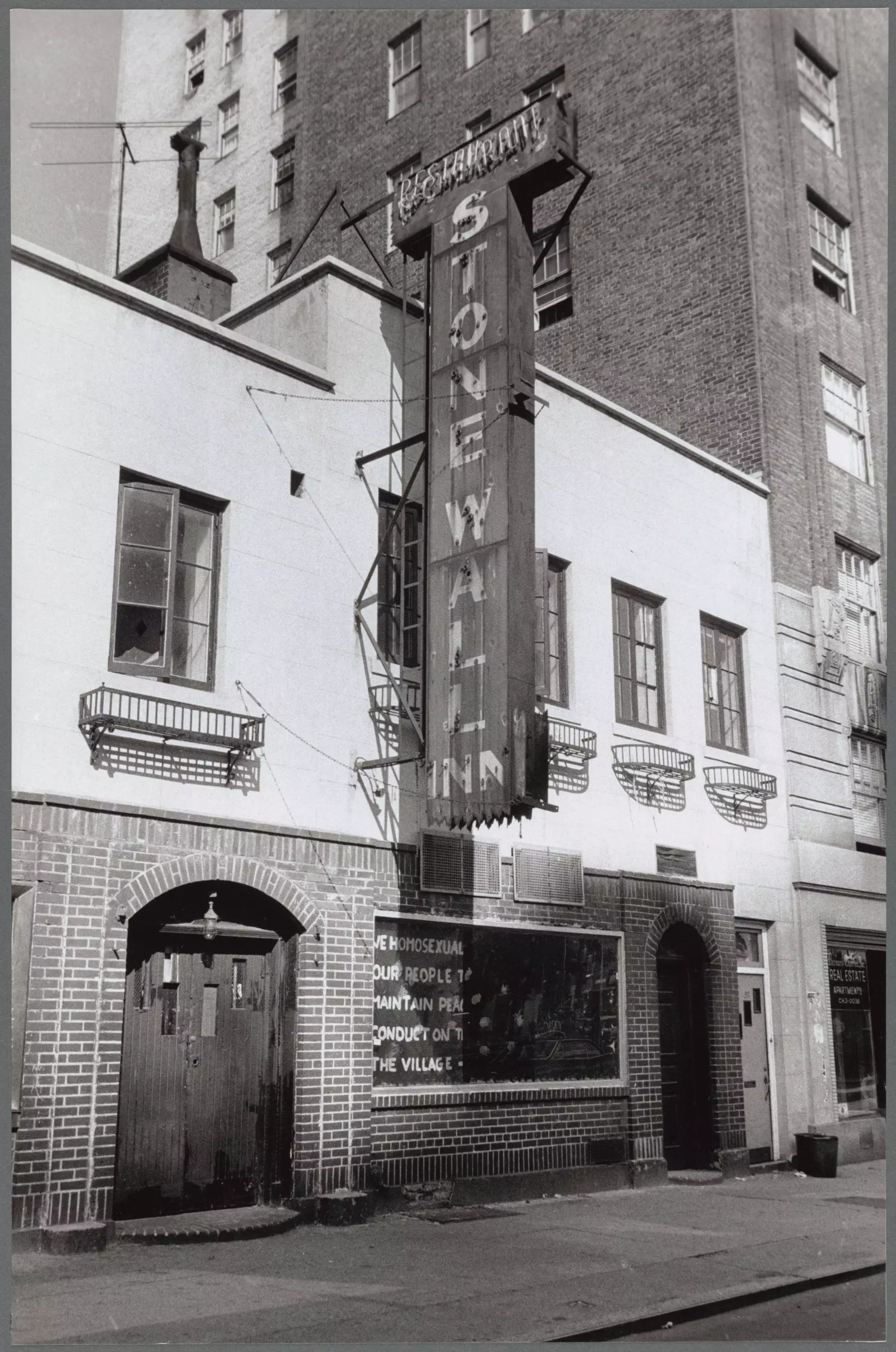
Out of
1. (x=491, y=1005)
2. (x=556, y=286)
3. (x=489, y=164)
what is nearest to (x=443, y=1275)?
(x=491, y=1005)

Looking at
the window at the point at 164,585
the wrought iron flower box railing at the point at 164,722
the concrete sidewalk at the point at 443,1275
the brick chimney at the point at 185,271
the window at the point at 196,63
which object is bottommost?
the concrete sidewalk at the point at 443,1275

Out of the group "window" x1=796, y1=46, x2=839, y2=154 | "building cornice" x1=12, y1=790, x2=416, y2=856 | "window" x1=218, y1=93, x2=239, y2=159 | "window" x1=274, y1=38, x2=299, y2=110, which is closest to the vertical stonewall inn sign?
"building cornice" x1=12, y1=790, x2=416, y2=856

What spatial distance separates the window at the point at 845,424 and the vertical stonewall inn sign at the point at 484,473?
820 centimetres

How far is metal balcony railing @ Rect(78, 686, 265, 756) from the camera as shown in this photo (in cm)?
969

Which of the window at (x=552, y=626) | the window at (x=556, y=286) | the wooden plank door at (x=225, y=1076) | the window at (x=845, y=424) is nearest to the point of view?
the wooden plank door at (x=225, y=1076)

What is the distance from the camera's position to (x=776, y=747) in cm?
1653

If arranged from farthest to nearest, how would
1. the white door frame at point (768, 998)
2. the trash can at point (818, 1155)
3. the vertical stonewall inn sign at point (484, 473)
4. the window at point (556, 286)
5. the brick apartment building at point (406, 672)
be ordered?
the window at point (556, 286)
the white door frame at point (768, 998)
the trash can at point (818, 1155)
the vertical stonewall inn sign at point (484, 473)
the brick apartment building at point (406, 672)

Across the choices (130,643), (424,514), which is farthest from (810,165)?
(130,643)

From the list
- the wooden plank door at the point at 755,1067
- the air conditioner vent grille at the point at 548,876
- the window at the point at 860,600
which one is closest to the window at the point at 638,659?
the air conditioner vent grille at the point at 548,876

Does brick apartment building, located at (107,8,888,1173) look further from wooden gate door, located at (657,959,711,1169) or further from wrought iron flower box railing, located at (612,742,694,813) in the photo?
wrought iron flower box railing, located at (612,742,694,813)

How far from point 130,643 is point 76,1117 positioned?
3683 mm

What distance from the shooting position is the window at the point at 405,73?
21781 millimetres

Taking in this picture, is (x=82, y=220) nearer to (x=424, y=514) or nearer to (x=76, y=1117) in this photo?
(x=424, y=514)

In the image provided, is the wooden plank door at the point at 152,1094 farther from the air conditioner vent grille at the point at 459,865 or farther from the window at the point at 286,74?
the window at the point at 286,74
